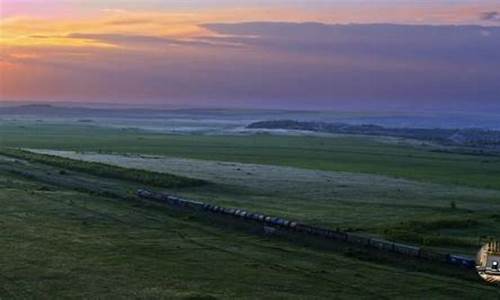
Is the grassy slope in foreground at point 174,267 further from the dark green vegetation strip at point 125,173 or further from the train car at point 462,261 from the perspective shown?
the dark green vegetation strip at point 125,173

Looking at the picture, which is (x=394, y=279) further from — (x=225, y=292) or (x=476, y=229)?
(x=476, y=229)

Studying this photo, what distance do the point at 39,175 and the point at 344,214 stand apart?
26.9 metres

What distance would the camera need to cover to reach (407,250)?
28562 millimetres

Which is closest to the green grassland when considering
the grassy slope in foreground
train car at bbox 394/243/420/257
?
the grassy slope in foreground

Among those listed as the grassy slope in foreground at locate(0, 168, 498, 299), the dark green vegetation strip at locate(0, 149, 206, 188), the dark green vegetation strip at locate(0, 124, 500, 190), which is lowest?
the grassy slope in foreground at locate(0, 168, 498, 299)

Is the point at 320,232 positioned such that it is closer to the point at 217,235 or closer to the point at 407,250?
the point at 217,235

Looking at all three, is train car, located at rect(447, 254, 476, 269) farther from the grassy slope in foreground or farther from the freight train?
the grassy slope in foreground

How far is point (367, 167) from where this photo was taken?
254 feet

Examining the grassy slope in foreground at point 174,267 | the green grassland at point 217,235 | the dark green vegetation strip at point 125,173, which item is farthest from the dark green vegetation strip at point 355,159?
the grassy slope in foreground at point 174,267

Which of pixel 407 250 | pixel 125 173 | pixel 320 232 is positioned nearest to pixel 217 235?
pixel 320 232

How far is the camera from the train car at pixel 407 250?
28231mm

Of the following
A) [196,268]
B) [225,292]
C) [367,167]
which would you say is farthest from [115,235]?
[367,167]

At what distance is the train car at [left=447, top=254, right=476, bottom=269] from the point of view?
85.7 ft

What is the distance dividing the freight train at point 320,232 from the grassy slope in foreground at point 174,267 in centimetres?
192
